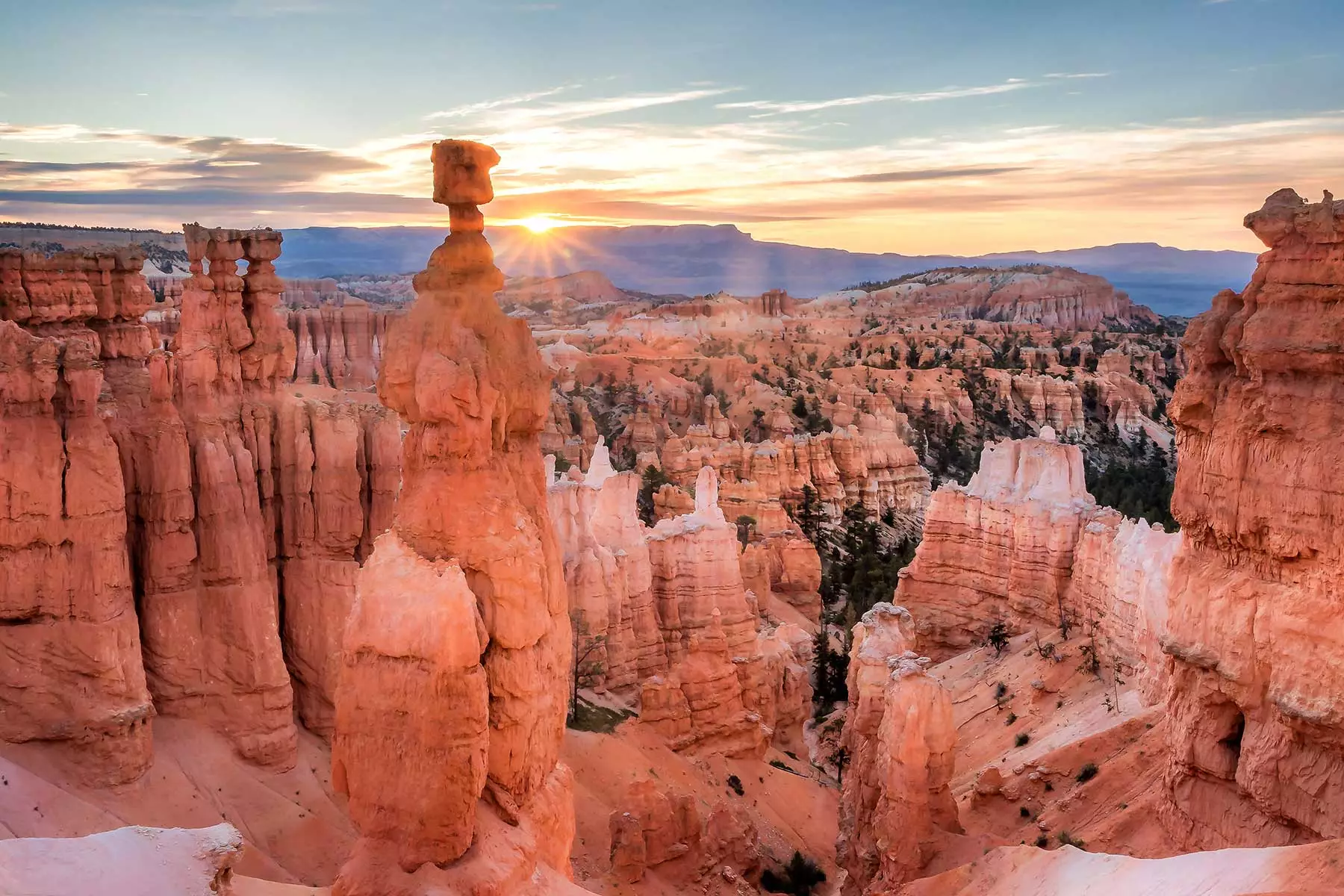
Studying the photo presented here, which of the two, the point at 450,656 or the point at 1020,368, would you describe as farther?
the point at 1020,368

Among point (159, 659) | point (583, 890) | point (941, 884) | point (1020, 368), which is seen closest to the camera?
point (583, 890)

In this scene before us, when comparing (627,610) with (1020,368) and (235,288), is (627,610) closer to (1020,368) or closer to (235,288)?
(235,288)

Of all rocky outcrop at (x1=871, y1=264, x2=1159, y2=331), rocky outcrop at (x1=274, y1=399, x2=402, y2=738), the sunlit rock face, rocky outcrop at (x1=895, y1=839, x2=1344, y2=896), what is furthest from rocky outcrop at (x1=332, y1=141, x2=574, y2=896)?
rocky outcrop at (x1=871, y1=264, x2=1159, y2=331)

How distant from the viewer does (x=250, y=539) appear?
634 inches

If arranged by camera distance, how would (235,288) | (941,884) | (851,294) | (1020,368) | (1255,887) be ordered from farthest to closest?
(851,294) < (1020,368) < (235,288) < (941,884) < (1255,887)

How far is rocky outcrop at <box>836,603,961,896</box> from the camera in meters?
15.6

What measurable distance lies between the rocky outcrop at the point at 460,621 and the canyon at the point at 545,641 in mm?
39

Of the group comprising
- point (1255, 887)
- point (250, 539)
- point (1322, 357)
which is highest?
point (1322, 357)

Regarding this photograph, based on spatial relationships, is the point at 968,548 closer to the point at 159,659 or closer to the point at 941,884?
the point at 941,884

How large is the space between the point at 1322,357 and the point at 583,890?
941 cm

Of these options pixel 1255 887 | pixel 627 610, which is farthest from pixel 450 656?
pixel 627 610

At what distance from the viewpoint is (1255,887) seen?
9.49 m

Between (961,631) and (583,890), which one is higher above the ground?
(583,890)

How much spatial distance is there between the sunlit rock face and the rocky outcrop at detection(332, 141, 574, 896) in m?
7.28
